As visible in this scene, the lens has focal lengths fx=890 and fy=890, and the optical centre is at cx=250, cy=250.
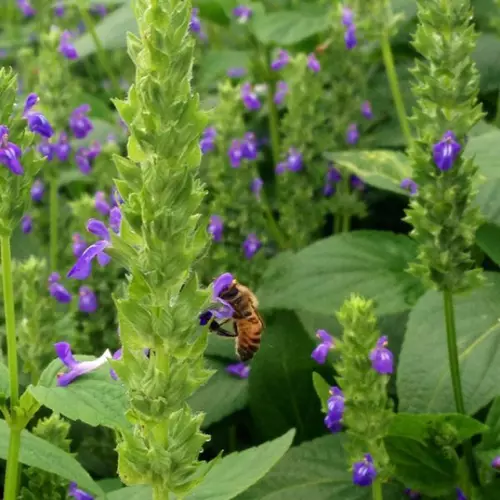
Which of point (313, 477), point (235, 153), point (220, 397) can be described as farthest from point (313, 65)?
point (313, 477)

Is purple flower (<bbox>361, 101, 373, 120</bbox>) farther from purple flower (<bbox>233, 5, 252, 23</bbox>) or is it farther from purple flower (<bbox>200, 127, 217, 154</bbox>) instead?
purple flower (<bbox>233, 5, 252, 23</bbox>)

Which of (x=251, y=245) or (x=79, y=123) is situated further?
(x=79, y=123)

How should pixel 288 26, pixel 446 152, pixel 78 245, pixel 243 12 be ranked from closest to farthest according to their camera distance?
pixel 446 152
pixel 78 245
pixel 288 26
pixel 243 12

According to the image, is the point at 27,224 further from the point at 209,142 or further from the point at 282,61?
the point at 282,61

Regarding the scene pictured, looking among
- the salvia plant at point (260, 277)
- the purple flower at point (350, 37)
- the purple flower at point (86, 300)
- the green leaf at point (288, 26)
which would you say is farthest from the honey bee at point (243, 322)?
the green leaf at point (288, 26)

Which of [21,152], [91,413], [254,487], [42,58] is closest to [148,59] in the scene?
[21,152]

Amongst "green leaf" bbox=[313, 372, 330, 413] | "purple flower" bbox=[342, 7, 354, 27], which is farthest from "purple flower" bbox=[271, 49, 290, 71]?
"green leaf" bbox=[313, 372, 330, 413]
